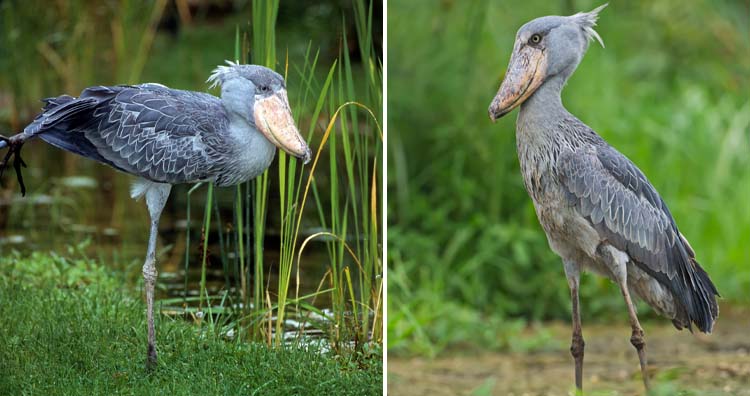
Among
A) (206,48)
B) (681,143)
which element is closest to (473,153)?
(681,143)

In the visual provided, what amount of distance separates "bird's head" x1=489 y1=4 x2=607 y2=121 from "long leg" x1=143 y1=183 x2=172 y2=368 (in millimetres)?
1019

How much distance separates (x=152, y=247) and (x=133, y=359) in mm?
397

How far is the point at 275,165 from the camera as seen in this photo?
12.0 ft

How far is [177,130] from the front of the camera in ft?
11.4

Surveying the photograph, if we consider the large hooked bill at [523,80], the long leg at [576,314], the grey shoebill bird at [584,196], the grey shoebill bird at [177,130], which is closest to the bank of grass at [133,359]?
the grey shoebill bird at [177,130]

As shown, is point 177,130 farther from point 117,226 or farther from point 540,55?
point 540,55

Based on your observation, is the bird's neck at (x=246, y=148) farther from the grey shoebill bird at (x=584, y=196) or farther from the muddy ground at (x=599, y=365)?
the muddy ground at (x=599, y=365)

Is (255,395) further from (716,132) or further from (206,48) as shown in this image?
(716,132)

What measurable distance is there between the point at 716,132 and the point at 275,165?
3.48m

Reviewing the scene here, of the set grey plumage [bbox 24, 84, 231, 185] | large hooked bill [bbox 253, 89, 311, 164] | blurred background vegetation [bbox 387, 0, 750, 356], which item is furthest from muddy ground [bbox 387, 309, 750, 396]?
grey plumage [bbox 24, 84, 231, 185]

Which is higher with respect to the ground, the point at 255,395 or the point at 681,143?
the point at 681,143

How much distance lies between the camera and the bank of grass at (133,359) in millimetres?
3682

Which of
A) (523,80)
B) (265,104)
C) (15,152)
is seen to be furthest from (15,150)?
(523,80)

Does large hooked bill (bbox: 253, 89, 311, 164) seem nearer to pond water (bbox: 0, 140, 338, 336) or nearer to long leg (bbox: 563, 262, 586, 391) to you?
pond water (bbox: 0, 140, 338, 336)
